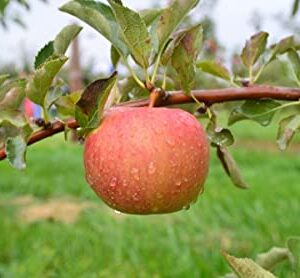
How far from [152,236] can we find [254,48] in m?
2.00

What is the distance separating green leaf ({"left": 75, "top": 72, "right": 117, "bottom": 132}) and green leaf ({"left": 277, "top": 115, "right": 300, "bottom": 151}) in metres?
0.20

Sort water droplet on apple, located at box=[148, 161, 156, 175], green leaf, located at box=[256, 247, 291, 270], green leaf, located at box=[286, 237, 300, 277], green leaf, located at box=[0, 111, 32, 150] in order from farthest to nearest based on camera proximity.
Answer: green leaf, located at box=[256, 247, 291, 270] → green leaf, located at box=[286, 237, 300, 277] → green leaf, located at box=[0, 111, 32, 150] → water droplet on apple, located at box=[148, 161, 156, 175]

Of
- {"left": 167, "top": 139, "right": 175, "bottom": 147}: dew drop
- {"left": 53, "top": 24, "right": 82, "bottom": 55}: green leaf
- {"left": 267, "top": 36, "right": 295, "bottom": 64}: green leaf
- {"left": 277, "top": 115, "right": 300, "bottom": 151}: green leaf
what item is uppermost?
{"left": 53, "top": 24, "right": 82, "bottom": 55}: green leaf

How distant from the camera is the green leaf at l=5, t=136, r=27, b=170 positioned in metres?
0.62

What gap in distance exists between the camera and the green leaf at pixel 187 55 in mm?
633

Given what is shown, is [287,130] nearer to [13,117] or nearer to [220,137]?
[220,137]

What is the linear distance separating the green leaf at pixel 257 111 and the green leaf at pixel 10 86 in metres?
0.22

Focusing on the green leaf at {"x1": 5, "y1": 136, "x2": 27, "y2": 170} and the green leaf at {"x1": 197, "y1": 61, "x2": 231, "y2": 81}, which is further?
the green leaf at {"x1": 197, "y1": 61, "x2": 231, "y2": 81}

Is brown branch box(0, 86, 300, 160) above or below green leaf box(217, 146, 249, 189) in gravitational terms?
above

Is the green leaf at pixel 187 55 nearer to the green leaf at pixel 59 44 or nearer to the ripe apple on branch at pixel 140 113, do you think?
the ripe apple on branch at pixel 140 113

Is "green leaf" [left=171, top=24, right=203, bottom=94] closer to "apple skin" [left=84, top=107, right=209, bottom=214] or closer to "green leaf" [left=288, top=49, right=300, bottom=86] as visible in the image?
"apple skin" [left=84, top=107, right=209, bottom=214]

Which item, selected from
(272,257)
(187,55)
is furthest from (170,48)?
(272,257)

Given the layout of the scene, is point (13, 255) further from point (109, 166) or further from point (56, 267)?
point (109, 166)

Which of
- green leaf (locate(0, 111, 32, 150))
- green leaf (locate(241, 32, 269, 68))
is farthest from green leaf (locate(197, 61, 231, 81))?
green leaf (locate(0, 111, 32, 150))
